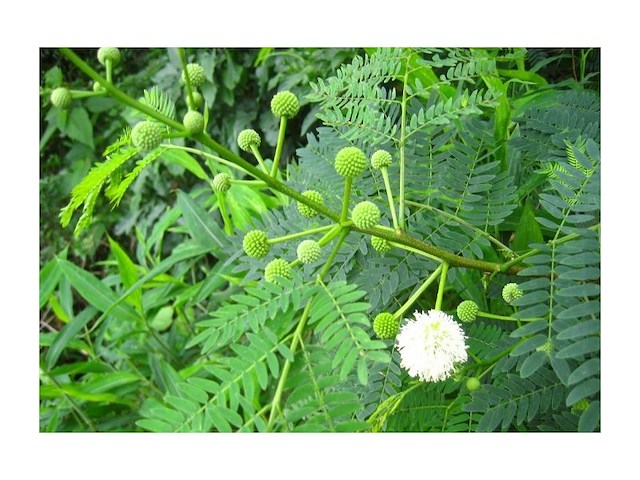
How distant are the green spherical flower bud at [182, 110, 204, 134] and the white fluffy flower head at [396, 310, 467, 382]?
0.37 metres

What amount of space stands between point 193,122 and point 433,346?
16.0 inches

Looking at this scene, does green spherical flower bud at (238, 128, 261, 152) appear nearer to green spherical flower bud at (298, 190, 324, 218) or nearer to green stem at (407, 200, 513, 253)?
green spherical flower bud at (298, 190, 324, 218)

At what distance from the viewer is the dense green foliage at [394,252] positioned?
0.69 meters

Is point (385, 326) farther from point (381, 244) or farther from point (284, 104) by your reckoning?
point (284, 104)

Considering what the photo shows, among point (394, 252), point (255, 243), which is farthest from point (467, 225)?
point (255, 243)

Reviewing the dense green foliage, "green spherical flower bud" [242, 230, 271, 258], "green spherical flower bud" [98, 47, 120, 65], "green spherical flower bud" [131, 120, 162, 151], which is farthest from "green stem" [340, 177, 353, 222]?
"green spherical flower bud" [98, 47, 120, 65]

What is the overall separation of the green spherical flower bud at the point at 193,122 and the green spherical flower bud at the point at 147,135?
0.03 metres

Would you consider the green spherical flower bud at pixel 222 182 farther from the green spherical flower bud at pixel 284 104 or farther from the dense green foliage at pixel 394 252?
the green spherical flower bud at pixel 284 104

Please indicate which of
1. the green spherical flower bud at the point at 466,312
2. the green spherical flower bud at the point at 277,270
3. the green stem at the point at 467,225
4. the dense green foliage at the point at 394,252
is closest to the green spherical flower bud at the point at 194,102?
the dense green foliage at the point at 394,252

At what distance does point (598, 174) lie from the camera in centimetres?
77
